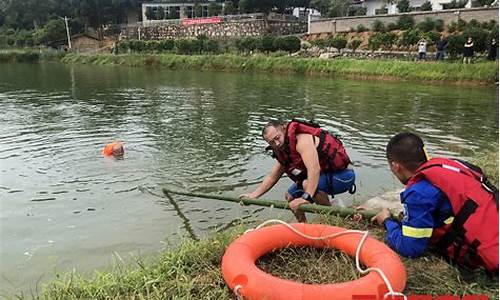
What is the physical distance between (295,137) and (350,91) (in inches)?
597

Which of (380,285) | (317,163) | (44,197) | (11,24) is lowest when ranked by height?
(44,197)

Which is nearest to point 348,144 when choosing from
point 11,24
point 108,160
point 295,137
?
point 108,160

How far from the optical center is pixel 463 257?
9.89 ft

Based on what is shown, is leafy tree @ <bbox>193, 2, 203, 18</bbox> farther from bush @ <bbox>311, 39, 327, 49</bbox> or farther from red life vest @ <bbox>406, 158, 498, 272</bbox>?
red life vest @ <bbox>406, 158, 498, 272</bbox>

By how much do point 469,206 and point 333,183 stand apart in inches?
78.4

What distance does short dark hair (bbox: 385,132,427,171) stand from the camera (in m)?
3.07

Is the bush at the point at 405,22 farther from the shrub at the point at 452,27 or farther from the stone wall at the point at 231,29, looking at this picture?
the stone wall at the point at 231,29

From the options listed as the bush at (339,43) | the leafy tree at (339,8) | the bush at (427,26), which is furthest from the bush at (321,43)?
the leafy tree at (339,8)

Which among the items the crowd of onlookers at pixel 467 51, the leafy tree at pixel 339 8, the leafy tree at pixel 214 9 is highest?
the leafy tree at pixel 214 9

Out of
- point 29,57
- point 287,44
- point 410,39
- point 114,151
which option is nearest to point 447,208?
point 114,151

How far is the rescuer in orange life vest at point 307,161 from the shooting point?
429cm

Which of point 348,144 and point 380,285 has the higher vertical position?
point 380,285

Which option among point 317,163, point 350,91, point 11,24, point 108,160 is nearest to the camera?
point 317,163

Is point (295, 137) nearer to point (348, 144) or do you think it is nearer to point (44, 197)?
point (44, 197)
